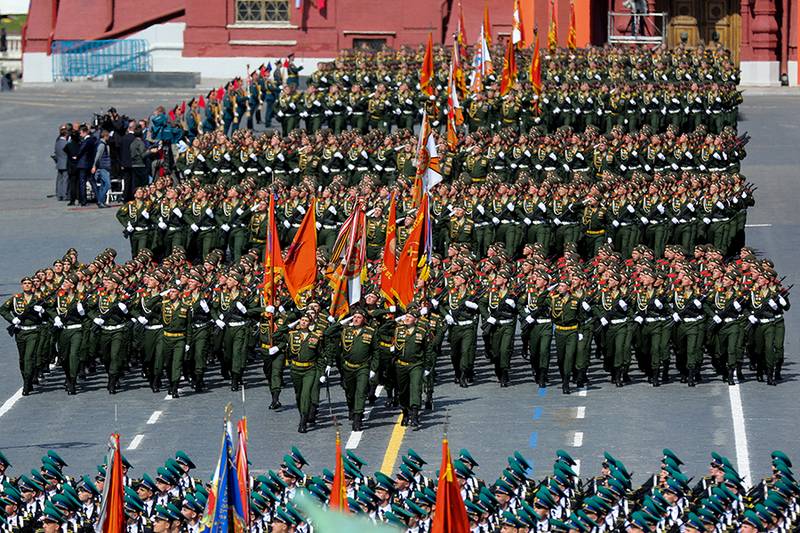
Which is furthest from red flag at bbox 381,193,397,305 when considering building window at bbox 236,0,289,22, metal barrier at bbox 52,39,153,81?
metal barrier at bbox 52,39,153,81

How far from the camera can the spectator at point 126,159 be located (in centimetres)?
4238

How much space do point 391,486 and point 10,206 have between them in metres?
25.3

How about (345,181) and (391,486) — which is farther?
(345,181)

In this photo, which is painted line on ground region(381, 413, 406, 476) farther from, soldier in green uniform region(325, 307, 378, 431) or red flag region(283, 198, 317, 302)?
red flag region(283, 198, 317, 302)

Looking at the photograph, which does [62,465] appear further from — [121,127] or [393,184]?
[121,127]

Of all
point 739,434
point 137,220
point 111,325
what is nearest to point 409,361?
point 739,434

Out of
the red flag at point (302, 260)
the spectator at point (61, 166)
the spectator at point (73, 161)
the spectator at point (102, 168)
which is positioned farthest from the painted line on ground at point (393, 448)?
the spectator at point (61, 166)

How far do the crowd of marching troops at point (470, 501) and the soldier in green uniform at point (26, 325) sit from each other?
23.3ft

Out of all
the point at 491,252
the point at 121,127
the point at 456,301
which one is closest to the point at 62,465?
the point at 456,301

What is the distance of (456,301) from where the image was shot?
29.5m

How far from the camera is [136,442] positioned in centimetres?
2673

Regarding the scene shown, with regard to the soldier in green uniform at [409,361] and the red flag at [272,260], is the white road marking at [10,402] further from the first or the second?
the soldier in green uniform at [409,361]

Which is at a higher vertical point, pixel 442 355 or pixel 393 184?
pixel 393 184

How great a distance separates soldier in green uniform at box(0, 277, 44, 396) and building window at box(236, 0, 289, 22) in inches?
1546
